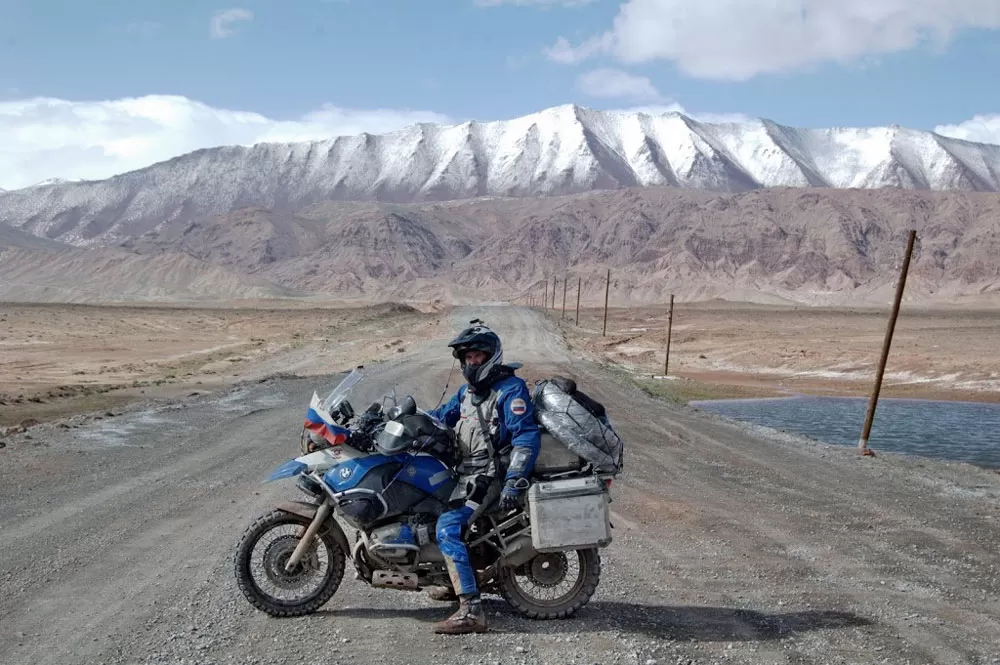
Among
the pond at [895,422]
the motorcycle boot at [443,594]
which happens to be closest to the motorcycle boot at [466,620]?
the motorcycle boot at [443,594]

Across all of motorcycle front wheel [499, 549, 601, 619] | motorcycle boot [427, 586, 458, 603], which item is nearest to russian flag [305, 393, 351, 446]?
motorcycle boot [427, 586, 458, 603]

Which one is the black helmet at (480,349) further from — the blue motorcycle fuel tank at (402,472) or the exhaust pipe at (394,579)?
the exhaust pipe at (394,579)

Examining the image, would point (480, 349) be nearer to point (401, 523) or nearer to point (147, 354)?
point (401, 523)

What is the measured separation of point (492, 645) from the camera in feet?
21.8

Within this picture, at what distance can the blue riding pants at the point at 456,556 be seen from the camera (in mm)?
6781

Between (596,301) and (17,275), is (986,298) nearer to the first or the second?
(596,301)

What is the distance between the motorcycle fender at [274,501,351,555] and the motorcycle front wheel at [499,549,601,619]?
1.19 m

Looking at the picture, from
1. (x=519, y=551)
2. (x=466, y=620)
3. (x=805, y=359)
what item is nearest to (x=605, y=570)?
(x=519, y=551)

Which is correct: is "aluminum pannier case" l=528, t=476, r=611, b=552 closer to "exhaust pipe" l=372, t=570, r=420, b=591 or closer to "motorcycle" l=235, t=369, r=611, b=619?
"motorcycle" l=235, t=369, r=611, b=619

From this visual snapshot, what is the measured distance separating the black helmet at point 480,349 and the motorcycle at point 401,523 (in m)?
0.43

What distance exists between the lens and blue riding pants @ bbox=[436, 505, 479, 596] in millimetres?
6781

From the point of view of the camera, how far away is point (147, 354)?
51.3 metres

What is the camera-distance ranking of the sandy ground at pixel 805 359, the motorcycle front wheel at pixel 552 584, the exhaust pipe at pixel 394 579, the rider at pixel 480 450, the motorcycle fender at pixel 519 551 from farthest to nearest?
the sandy ground at pixel 805 359
the motorcycle front wheel at pixel 552 584
the motorcycle fender at pixel 519 551
the exhaust pipe at pixel 394 579
the rider at pixel 480 450

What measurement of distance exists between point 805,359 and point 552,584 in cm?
4934
